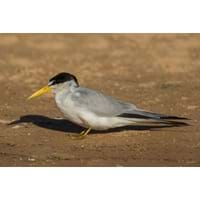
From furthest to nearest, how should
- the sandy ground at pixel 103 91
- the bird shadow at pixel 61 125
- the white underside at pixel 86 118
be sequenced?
the bird shadow at pixel 61 125 → the white underside at pixel 86 118 → the sandy ground at pixel 103 91

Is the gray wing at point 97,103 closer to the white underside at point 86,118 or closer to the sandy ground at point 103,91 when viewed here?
the white underside at point 86,118

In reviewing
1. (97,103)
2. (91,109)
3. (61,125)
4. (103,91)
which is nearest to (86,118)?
(91,109)

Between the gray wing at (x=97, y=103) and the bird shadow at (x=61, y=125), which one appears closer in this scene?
the gray wing at (x=97, y=103)

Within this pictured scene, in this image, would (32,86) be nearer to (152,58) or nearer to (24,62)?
(24,62)

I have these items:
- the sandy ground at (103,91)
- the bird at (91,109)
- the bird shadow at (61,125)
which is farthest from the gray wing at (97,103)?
the bird shadow at (61,125)

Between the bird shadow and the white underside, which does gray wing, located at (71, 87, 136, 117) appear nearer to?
the white underside

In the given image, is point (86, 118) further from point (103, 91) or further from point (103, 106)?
point (103, 91)

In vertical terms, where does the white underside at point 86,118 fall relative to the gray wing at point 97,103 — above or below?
below

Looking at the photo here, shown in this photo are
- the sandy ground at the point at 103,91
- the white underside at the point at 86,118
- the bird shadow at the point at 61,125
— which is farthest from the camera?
the bird shadow at the point at 61,125
